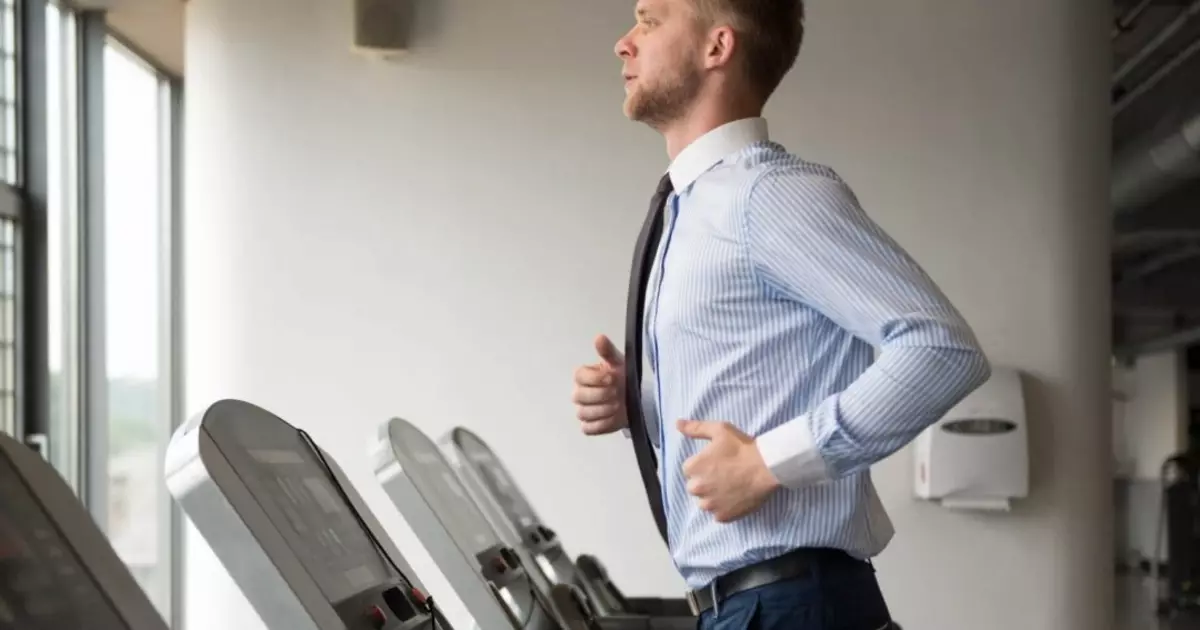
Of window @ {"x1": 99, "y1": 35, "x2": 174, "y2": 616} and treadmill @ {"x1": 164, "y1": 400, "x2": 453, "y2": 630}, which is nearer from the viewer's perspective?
treadmill @ {"x1": 164, "y1": 400, "x2": 453, "y2": 630}

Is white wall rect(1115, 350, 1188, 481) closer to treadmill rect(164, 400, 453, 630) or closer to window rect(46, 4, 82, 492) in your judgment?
window rect(46, 4, 82, 492)

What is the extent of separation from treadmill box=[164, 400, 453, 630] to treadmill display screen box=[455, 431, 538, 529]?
0.95 m

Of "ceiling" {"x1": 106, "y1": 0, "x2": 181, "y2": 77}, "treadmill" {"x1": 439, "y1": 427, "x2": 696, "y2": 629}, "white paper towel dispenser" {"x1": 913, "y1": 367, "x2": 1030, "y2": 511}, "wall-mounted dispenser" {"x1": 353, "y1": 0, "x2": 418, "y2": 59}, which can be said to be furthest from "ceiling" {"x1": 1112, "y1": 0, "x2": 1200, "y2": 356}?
"ceiling" {"x1": 106, "y1": 0, "x2": 181, "y2": 77}

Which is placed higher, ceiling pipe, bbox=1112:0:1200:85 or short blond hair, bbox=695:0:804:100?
ceiling pipe, bbox=1112:0:1200:85

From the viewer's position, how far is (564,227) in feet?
13.5

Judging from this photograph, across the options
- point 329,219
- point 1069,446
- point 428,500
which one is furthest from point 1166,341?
point 428,500

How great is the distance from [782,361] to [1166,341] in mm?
13390

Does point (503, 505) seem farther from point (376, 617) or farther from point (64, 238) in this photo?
point (64, 238)

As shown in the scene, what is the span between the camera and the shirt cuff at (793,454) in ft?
4.72

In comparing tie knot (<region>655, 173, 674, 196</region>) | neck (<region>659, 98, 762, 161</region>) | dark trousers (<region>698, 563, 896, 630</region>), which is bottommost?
A: dark trousers (<region>698, 563, 896, 630</region>)

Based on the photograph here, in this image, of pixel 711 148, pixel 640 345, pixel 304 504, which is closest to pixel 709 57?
pixel 711 148

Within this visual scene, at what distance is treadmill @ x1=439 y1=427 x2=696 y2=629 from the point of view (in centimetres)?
283

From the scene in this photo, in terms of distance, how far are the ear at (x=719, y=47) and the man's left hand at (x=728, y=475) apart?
0.52m

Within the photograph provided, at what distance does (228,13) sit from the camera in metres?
4.18
